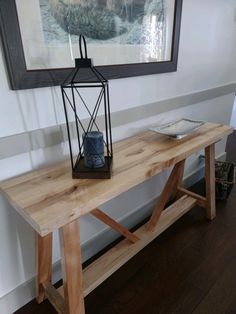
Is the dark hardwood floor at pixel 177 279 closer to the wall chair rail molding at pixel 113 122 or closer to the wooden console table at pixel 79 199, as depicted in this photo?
the wooden console table at pixel 79 199

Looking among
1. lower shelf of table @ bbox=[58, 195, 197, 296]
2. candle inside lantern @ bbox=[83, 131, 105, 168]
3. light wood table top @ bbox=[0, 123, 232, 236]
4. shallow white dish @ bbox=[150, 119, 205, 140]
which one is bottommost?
lower shelf of table @ bbox=[58, 195, 197, 296]

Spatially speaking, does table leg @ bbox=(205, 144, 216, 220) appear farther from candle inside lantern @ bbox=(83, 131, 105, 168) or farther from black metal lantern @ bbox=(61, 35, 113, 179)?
candle inside lantern @ bbox=(83, 131, 105, 168)

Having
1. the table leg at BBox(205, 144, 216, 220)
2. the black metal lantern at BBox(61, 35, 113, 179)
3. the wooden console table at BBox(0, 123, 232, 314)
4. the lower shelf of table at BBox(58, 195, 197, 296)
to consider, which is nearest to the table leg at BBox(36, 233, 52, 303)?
the wooden console table at BBox(0, 123, 232, 314)

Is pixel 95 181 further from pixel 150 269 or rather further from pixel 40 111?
pixel 150 269

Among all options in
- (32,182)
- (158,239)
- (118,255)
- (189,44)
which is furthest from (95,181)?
(189,44)

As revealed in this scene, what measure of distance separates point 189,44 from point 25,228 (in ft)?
4.77

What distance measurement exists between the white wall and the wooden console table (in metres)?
0.10

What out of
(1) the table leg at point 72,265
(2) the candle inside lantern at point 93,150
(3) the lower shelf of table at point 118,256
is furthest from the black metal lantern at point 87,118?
(3) the lower shelf of table at point 118,256

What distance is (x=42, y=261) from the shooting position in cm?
111

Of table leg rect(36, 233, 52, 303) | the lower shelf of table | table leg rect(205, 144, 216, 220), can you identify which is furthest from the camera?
table leg rect(205, 144, 216, 220)

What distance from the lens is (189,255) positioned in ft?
5.01

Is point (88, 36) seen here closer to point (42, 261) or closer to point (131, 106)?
point (131, 106)

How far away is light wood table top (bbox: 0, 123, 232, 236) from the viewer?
0.77 metres

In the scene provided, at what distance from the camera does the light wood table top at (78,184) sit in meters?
0.77
